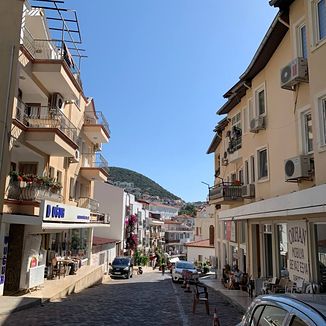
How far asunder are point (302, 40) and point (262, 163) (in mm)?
6599

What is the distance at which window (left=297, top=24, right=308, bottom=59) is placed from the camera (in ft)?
41.8

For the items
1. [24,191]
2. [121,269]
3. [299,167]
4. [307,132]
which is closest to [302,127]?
[307,132]

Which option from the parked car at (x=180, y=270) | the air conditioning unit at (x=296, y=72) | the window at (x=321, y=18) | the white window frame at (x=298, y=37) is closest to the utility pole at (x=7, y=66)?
the air conditioning unit at (x=296, y=72)

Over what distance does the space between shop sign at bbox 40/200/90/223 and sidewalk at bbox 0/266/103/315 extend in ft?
9.89

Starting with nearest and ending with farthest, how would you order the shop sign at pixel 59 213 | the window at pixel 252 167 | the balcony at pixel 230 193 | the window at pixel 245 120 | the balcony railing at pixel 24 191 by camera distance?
the balcony railing at pixel 24 191 → the shop sign at pixel 59 213 → the window at pixel 252 167 → the window at pixel 245 120 → the balcony at pixel 230 193

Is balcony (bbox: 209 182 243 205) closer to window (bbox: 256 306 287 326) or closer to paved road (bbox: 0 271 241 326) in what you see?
paved road (bbox: 0 271 241 326)

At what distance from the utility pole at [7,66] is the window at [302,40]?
10.6 meters

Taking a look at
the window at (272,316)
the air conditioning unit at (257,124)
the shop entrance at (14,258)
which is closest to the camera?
the window at (272,316)

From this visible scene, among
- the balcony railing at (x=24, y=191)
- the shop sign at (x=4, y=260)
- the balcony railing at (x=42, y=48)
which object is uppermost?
the balcony railing at (x=42, y=48)

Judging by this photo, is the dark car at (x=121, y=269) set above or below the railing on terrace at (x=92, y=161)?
below

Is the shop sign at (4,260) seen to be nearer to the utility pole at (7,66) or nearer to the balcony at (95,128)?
the utility pole at (7,66)

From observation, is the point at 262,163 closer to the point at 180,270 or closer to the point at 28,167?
the point at 28,167

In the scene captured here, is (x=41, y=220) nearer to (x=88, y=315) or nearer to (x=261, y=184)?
(x=88, y=315)

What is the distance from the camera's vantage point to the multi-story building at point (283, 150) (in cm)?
1114
